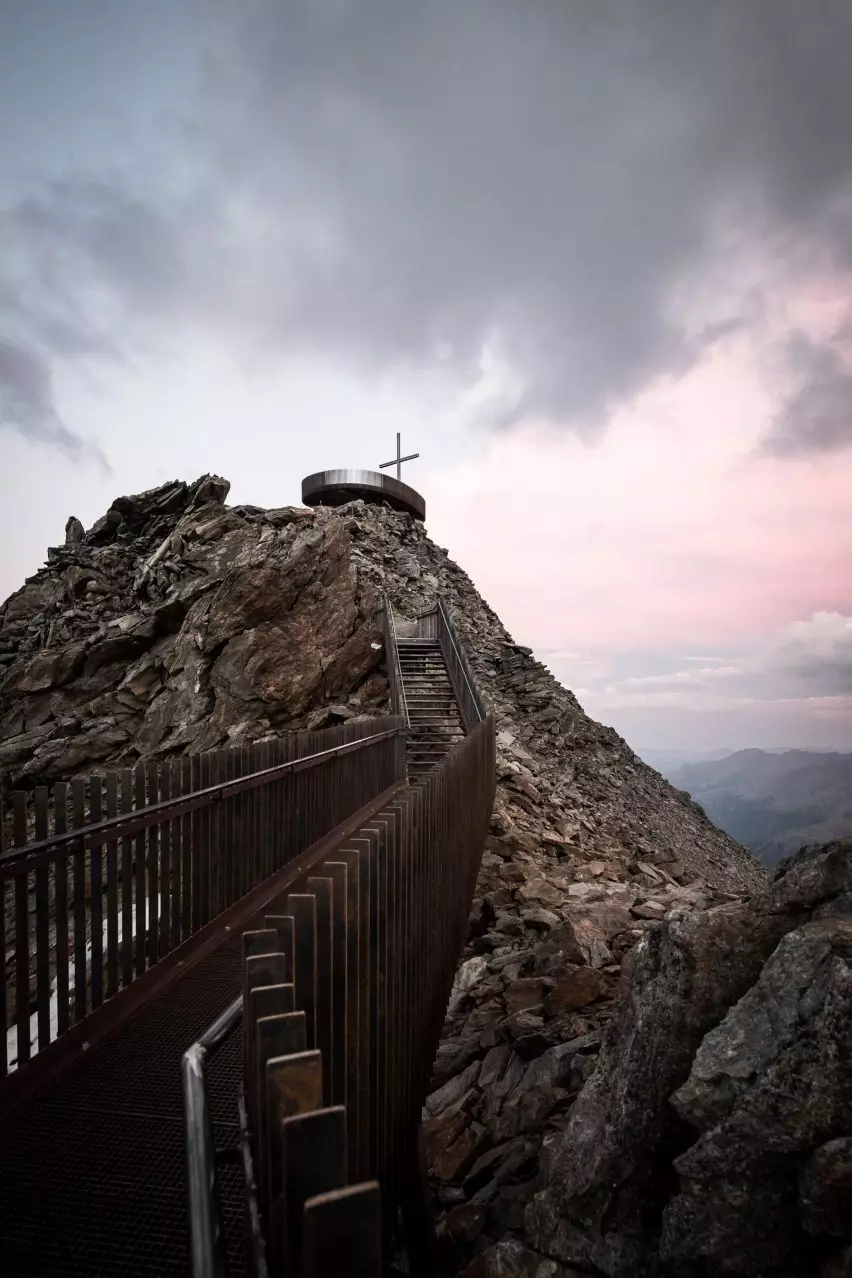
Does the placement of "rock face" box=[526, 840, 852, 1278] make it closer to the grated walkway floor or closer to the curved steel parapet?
the grated walkway floor

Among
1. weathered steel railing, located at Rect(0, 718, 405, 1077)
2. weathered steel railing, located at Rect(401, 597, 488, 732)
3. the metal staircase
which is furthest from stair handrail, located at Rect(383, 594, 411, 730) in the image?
weathered steel railing, located at Rect(0, 718, 405, 1077)

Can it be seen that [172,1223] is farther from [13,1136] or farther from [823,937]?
[823,937]

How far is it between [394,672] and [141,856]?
10752 millimetres

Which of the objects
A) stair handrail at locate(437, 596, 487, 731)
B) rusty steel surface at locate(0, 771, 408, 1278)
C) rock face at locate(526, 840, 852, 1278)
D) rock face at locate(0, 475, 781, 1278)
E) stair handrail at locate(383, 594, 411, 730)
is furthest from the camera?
stair handrail at locate(383, 594, 411, 730)

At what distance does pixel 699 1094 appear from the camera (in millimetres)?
2027

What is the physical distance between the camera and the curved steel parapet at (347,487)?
32.7m

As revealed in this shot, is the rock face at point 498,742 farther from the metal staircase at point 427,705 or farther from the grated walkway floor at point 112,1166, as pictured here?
the grated walkway floor at point 112,1166

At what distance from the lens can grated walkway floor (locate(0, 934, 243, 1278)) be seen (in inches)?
87.7

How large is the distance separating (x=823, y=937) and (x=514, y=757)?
12.6 meters

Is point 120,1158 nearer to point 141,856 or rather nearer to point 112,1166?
point 112,1166

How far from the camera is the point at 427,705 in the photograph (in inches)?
571

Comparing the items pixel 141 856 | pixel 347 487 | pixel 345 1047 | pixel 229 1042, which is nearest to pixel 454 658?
pixel 141 856

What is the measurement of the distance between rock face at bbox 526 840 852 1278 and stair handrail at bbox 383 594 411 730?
A: 9.98 meters

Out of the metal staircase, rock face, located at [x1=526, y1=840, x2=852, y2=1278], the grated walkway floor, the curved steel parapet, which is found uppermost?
the curved steel parapet
